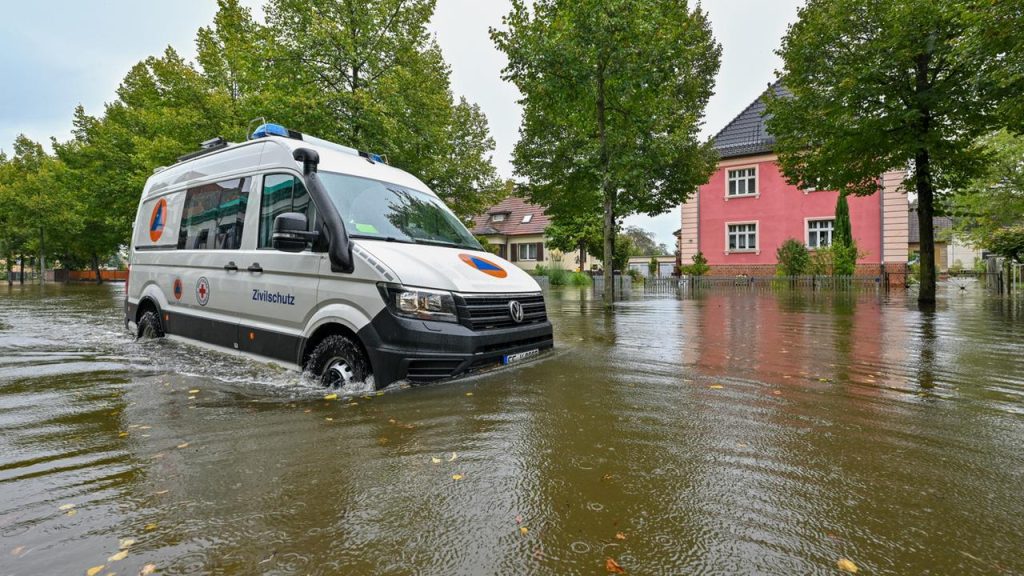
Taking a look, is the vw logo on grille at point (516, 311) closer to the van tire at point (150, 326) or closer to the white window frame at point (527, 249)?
the van tire at point (150, 326)

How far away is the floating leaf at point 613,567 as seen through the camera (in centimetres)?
185

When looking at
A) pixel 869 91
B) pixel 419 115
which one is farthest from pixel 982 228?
pixel 419 115

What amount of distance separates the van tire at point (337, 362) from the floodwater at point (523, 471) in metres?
0.19

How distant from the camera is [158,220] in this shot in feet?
22.0

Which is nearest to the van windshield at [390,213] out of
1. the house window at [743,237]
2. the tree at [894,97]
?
the tree at [894,97]

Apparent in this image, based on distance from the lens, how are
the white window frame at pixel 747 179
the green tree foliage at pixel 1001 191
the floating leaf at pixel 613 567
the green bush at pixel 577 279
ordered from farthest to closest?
1. the white window frame at pixel 747 179
2. the green bush at pixel 577 279
3. the green tree foliage at pixel 1001 191
4. the floating leaf at pixel 613 567

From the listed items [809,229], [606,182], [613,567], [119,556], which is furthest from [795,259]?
[119,556]

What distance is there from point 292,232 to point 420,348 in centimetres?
144

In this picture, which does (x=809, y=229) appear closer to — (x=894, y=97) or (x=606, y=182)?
(x=894, y=97)

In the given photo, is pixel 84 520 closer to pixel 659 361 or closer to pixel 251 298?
pixel 251 298

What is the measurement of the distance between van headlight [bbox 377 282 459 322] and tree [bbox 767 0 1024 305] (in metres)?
12.2

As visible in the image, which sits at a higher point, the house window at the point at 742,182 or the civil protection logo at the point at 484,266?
the house window at the point at 742,182

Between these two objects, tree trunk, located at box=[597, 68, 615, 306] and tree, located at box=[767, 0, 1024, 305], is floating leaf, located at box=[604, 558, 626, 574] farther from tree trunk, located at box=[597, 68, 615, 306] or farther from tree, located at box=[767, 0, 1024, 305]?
tree, located at box=[767, 0, 1024, 305]

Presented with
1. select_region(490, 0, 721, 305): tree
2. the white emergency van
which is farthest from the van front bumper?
select_region(490, 0, 721, 305): tree
